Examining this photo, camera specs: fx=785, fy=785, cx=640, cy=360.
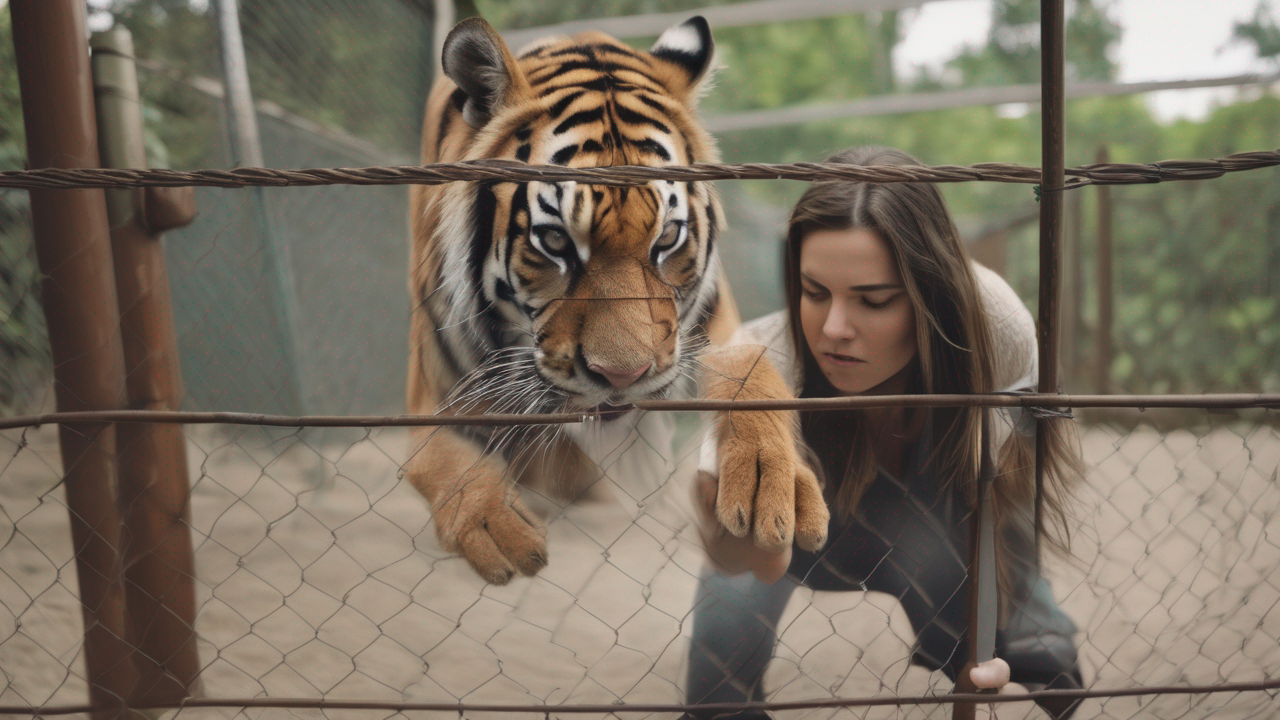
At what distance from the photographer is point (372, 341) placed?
2643 mm

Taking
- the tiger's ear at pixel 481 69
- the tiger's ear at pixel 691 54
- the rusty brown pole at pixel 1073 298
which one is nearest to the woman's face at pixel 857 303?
the tiger's ear at pixel 691 54

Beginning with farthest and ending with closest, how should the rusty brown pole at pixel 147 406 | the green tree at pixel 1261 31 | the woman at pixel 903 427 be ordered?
1. the green tree at pixel 1261 31
2. the rusty brown pole at pixel 147 406
3. the woman at pixel 903 427

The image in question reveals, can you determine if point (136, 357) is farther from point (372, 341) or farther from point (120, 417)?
point (372, 341)

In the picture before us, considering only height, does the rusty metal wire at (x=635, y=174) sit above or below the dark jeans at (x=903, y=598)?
above

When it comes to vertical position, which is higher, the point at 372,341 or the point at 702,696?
the point at 372,341

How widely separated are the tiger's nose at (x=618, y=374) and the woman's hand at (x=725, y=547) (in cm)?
19

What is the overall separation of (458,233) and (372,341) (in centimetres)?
117

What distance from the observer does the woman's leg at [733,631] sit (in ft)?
5.39

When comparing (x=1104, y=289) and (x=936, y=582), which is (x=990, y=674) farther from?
(x=1104, y=289)

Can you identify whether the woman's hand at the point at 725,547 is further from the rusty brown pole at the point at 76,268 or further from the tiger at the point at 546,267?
the rusty brown pole at the point at 76,268

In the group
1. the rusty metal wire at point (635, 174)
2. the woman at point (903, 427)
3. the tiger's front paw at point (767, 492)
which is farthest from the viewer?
the woman at point (903, 427)

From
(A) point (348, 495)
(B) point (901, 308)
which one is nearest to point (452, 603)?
(A) point (348, 495)

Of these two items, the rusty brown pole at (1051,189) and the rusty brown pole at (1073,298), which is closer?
the rusty brown pole at (1051,189)

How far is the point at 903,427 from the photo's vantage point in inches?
59.6
